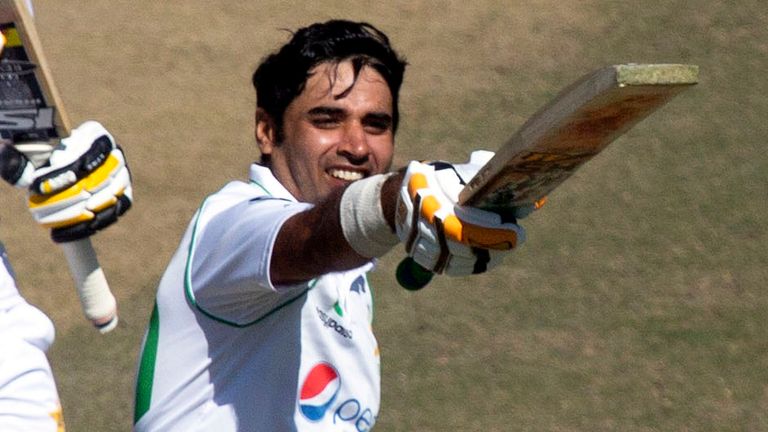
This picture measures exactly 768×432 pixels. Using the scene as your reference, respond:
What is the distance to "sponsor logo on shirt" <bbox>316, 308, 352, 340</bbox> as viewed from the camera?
3242 millimetres

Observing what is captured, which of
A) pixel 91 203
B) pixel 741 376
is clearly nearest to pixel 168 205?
pixel 741 376

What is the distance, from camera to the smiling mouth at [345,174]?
348 cm

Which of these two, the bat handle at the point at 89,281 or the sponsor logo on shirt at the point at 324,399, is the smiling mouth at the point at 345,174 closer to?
the sponsor logo on shirt at the point at 324,399

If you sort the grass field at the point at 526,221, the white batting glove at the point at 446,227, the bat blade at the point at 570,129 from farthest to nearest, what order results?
the grass field at the point at 526,221 < the white batting glove at the point at 446,227 < the bat blade at the point at 570,129

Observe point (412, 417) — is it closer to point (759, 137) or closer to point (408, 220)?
point (759, 137)

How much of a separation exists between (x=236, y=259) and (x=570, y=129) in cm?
94

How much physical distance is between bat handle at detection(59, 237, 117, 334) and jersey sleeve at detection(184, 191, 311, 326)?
0.48m

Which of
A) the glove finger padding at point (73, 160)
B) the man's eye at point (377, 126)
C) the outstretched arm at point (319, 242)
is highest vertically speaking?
the outstretched arm at point (319, 242)

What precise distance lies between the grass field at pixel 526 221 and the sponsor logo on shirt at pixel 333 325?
2.33 m

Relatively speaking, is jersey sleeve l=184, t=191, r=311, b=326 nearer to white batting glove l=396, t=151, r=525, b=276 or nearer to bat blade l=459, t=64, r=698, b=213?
white batting glove l=396, t=151, r=525, b=276

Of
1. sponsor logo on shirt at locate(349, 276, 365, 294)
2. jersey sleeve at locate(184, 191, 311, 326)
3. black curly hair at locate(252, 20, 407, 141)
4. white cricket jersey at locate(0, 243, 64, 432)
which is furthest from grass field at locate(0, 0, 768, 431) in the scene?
white cricket jersey at locate(0, 243, 64, 432)

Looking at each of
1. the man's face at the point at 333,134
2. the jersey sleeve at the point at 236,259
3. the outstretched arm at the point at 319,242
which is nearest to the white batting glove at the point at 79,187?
the jersey sleeve at the point at 236,259

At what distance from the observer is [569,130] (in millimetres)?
2090

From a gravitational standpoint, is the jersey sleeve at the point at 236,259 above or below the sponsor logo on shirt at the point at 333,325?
above
